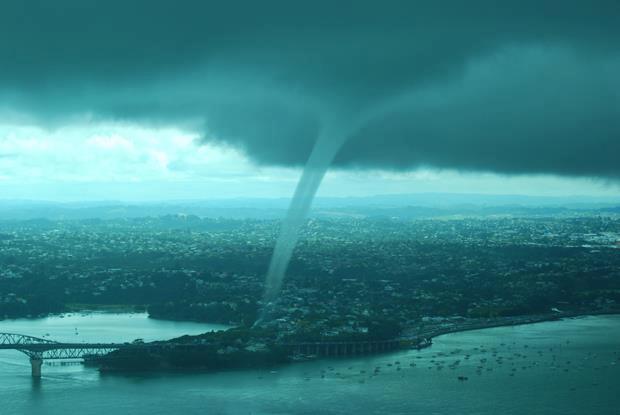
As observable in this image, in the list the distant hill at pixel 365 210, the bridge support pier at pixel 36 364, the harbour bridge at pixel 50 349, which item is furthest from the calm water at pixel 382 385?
the distant hill at pixel 365 210

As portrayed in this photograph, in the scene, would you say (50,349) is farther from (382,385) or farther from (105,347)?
(382,385)

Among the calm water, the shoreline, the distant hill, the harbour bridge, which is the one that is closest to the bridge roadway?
the harbour bridge

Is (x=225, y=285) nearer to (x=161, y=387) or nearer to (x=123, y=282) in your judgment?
(x=123, y=282)

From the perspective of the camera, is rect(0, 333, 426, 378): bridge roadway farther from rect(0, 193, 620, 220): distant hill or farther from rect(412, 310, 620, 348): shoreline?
rect(0, 193, 620, 220): distant hill

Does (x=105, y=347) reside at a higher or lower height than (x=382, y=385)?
higher

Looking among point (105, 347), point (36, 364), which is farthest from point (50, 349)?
point (105, 347)

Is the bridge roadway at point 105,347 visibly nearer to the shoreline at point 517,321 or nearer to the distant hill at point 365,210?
the shoreline at point 517,321

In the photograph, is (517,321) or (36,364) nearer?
(36,364)
